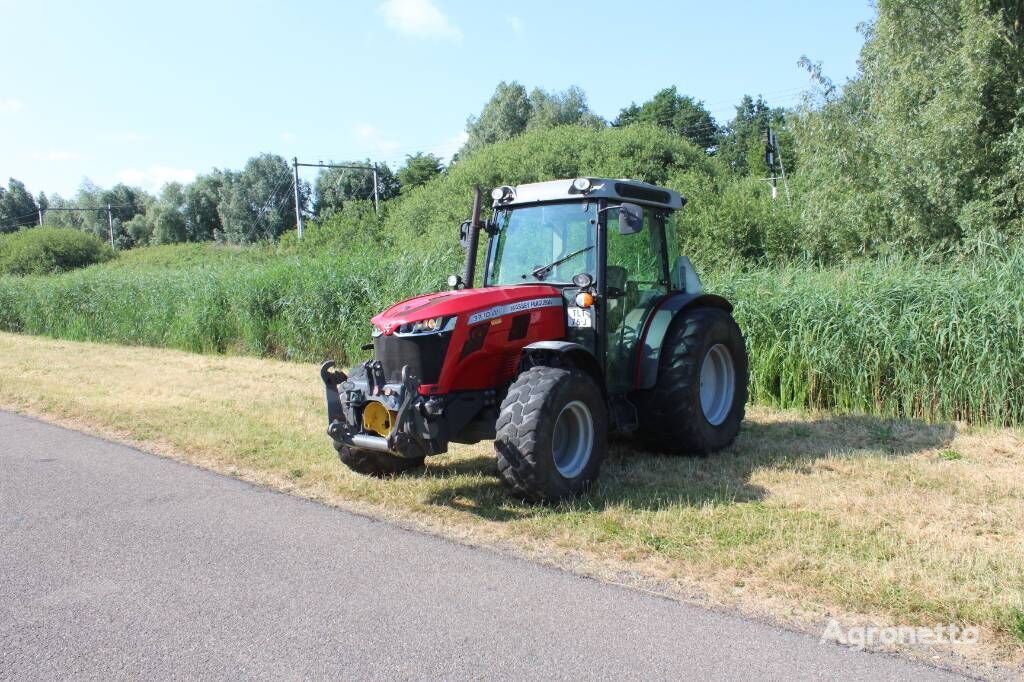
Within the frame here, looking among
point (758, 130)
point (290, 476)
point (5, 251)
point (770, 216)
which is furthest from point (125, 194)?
point (290, 476)

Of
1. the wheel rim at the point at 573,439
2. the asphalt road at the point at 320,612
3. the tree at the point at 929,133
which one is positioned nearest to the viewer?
the asphalt road at the point at 320,612

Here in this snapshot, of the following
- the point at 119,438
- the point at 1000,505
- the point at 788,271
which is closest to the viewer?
the point at 1000,505

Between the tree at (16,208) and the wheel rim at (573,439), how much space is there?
82073mm

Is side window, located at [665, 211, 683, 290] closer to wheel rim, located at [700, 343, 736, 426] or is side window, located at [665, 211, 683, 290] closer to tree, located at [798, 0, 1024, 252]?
wheel rim, located at [700, 343, 736, 426]

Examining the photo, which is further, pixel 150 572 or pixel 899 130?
pixel 899 130

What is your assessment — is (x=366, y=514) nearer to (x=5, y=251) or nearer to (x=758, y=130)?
(x=5, y=251)

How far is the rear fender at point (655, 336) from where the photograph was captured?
21.7 feet

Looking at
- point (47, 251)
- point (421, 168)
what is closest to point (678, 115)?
point (421, 168)

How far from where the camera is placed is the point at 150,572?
15.0 ft

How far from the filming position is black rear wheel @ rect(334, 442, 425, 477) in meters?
6.27

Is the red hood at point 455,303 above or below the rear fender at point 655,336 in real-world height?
above

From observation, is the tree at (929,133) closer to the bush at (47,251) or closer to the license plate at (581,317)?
the license plate at (581,317)

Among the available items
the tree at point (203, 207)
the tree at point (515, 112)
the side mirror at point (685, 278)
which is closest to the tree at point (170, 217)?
the tree at point (203, 207)

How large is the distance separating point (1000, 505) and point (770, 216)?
10794 millimetres
